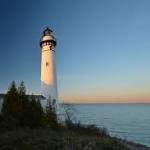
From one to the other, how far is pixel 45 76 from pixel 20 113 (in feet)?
36.2

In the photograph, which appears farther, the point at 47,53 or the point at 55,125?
the point at 47,53

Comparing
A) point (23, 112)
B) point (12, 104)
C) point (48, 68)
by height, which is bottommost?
point (23, 112)

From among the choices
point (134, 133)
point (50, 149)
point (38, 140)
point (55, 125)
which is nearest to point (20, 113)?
point (55, 125)

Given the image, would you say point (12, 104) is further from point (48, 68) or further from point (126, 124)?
point (126, 124)

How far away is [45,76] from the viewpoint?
30.3 m

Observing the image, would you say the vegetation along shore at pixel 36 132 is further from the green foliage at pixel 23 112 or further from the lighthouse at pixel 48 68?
the lighthouse at pixel 48 68

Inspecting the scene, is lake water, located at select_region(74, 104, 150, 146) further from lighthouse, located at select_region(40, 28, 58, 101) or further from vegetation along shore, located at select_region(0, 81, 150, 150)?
vegetation along shore, located at select_region(0, 81, 150, 150)

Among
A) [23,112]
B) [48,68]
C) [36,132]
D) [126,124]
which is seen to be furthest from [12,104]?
[126,124]

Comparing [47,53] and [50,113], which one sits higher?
[47,53]

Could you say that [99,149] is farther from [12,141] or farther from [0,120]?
[0,120]

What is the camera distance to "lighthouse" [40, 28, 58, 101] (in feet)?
98.4

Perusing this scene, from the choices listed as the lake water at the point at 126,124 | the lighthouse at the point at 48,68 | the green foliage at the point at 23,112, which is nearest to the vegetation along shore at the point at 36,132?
the green foliage at the point at 23,112

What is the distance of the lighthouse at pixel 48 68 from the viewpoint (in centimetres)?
2998

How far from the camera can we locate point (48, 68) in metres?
30.3
